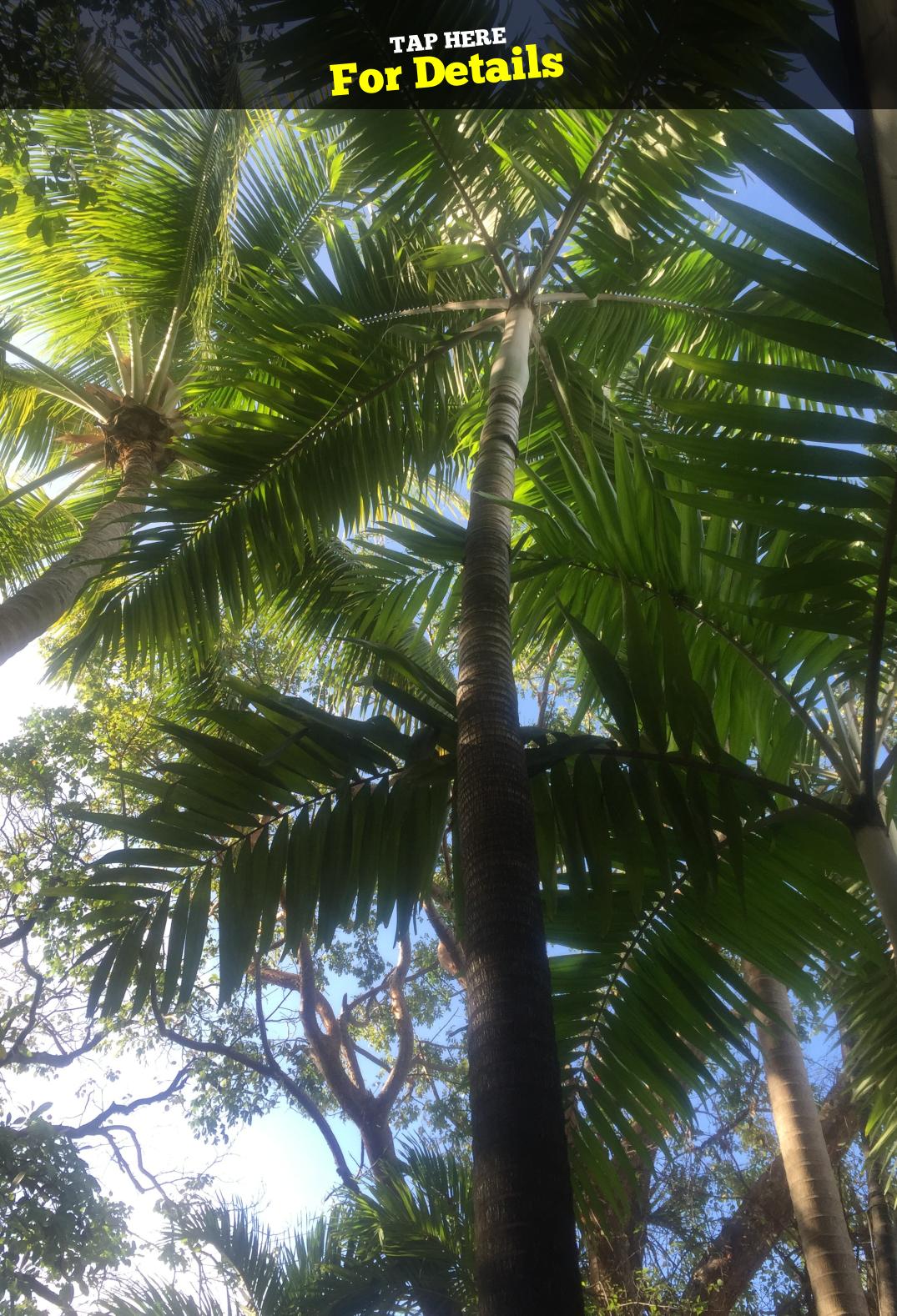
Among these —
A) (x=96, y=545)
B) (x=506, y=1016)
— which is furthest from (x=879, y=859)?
(x=96, y=545)

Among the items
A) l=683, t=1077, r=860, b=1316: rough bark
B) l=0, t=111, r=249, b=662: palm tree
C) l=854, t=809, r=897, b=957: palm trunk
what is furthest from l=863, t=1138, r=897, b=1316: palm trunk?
l=0, t=111, r=249, b=662: palm tree

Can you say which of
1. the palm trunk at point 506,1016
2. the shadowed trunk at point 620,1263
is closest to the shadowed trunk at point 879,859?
the palm trunk at point 506,1016

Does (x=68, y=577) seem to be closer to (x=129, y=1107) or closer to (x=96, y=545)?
(x=96, y=545)

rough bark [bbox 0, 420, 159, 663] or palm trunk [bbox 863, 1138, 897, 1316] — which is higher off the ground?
rough bark [bbox 0, 420, 159, 663]

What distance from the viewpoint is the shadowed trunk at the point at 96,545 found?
3.68 metres

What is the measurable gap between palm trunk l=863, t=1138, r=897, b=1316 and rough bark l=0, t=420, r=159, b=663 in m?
5.64

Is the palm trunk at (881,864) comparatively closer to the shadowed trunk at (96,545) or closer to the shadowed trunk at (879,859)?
the shadowed trunk at (879,859)

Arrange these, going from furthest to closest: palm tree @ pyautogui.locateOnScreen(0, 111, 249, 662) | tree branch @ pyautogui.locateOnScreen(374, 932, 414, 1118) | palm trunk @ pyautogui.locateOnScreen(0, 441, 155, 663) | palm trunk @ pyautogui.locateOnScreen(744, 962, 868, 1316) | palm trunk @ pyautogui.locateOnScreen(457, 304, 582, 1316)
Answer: tree branch @ pyautogui.locateOnScreen(374, 932, 414, 1118), palm tree @ pyautogui.locateOnScreen(0, 111, 249, 662), palm trunk @ pyautogui.locateOnScreen(0, 441, 155, 663), palm trunk @ pyautogui.locateOnScreen(744, 962, 868, 1316), palm trunk @ pyautogui.locateOnScreen(457, 304, 582, 1316)

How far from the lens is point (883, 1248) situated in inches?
225

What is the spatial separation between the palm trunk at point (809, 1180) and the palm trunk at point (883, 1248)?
84.1 inches

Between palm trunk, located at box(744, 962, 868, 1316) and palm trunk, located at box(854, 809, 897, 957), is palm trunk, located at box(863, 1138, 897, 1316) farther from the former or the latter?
palm trunk, located at box(854, 809, 897, 957)

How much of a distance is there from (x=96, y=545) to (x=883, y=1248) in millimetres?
6521

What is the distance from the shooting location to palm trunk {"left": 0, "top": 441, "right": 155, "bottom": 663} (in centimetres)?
365

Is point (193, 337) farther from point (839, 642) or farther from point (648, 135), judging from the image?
point (839, 642)
